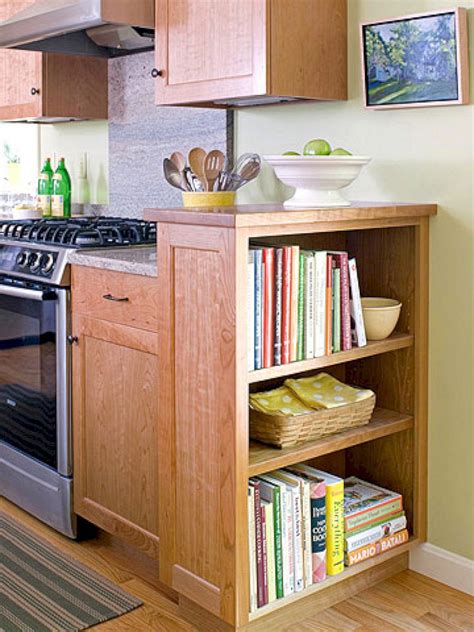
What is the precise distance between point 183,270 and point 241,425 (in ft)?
1.36

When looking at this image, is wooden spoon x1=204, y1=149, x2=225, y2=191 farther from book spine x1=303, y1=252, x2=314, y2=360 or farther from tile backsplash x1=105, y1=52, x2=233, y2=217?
book spine x1=303, y1=252, x2=314, y2=360

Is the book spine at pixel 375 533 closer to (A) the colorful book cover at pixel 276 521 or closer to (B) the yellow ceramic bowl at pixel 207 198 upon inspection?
(A) the colorful book cover at pixel 276 521

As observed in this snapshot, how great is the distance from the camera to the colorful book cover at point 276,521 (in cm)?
224

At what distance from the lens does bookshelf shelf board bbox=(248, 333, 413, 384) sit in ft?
7.13

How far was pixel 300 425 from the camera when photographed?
2285 mm

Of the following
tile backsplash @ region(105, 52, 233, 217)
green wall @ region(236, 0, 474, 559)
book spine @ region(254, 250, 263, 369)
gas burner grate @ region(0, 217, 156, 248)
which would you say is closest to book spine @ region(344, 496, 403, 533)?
green wall @ region(236, 0, 474, 559)

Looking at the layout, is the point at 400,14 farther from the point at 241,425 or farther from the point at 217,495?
the point at 217,495

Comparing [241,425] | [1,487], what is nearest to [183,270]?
[241,425]

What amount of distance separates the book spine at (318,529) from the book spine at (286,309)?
37 cm

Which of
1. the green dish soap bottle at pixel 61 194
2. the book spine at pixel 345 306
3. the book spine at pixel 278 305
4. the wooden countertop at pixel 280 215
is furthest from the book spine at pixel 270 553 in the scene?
the green dish soap bottle at pixel 61 194

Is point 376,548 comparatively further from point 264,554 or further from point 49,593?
point 49,593

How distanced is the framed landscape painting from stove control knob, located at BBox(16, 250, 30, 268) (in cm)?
118

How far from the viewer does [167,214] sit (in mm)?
2219

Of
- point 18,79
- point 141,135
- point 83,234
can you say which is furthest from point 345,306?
point 18,79
